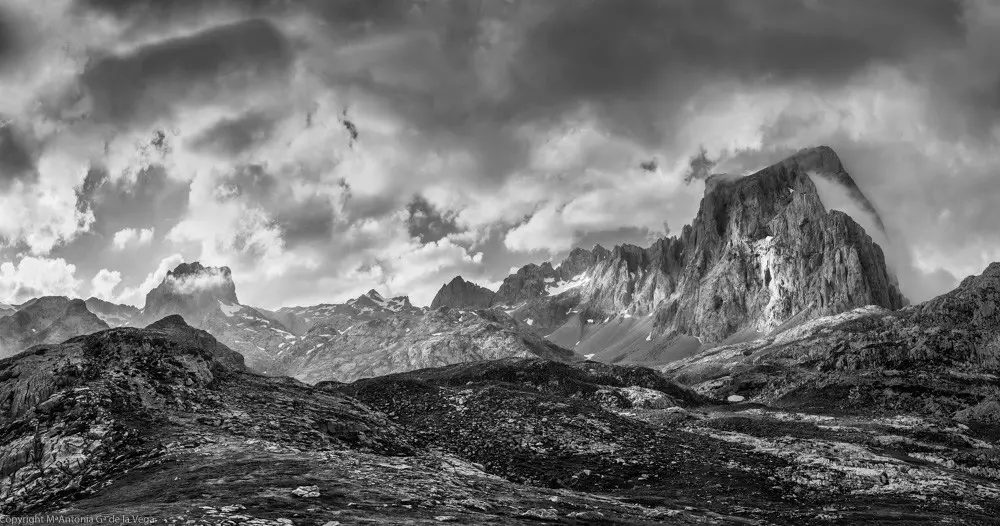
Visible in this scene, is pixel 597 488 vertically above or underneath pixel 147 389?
underneath

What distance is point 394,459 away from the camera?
2927 centimetres

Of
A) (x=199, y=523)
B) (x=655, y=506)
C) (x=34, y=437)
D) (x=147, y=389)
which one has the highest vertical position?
(x=147, y=389)

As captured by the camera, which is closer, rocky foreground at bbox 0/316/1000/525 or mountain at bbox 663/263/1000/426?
rocky foreground at bbox 0/316/1000/525

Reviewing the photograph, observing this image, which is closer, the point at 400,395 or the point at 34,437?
the point at 34,437

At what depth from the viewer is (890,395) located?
128m

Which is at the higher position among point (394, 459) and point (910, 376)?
point (910, 376)

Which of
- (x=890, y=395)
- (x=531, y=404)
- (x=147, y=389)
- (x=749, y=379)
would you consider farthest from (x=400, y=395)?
(x=749, y=379)

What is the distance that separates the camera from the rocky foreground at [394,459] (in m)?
22.2

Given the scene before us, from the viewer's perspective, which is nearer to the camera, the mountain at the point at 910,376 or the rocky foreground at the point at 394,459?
the rocky foreground at the point at 394,459

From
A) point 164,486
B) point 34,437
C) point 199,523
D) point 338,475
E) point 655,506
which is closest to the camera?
point 199,523

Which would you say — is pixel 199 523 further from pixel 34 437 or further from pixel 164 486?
pixel 34 437

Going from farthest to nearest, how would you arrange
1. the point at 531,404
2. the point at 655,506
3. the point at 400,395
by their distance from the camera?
1. the point at 400,395
2. the point at 531,404
3. the point at 655,506

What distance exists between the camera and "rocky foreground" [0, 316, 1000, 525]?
22156mm

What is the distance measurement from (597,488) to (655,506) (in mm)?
6260
